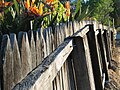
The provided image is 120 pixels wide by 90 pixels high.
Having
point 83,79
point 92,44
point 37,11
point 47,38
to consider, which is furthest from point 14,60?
point 92,44

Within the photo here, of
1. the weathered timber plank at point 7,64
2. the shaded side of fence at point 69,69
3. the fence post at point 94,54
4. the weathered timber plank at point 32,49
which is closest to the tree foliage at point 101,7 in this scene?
the fence post at point 94,54

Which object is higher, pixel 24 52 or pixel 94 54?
pixel 24 52

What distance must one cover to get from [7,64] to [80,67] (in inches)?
73.9

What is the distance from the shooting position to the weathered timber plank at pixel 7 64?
210 cm

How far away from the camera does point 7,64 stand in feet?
6.98

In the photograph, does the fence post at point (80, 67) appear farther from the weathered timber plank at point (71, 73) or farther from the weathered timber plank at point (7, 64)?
the weathered timber plank at point (7, 64)

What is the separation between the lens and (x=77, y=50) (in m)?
4.04

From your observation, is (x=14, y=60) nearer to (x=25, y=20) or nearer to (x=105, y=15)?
(x=25, y=20)

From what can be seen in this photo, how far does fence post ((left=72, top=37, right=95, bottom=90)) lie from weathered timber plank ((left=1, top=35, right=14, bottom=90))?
5.84ft

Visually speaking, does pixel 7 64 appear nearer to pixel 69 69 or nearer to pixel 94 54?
pixel 69 69

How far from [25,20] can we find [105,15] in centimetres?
2360

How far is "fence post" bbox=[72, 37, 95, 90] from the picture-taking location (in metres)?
3.91

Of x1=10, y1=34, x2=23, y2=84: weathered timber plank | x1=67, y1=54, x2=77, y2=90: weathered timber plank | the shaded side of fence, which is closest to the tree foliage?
the shaded side of fence

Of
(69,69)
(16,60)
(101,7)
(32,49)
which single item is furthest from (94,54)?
(101,7)
